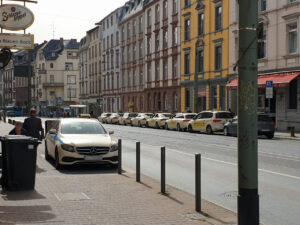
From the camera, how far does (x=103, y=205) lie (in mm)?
7918

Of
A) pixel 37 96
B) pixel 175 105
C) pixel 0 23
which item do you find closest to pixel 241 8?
pixel 0 23

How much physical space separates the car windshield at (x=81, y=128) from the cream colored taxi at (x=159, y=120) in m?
27.3

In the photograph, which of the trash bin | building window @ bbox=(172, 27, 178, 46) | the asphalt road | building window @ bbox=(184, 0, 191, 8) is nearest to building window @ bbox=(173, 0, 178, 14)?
building window @ bbox=(172, 27, 178, 46)

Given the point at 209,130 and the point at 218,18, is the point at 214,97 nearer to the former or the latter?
the point at 218,18

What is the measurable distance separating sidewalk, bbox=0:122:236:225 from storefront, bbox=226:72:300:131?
22.9m

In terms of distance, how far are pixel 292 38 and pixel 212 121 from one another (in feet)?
25.3

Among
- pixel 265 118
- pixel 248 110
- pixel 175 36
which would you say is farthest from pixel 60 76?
pixel 248 110

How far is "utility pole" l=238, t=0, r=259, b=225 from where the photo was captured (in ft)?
17.6

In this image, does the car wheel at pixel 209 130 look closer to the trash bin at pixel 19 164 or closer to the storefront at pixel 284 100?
the storefront at pixel 284 100

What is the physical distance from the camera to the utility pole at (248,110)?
17.6 ft

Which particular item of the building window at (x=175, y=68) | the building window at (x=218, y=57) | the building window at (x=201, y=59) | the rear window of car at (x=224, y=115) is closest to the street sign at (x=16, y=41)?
the rear window of car at (x=224, y=115)

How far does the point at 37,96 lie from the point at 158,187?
115m

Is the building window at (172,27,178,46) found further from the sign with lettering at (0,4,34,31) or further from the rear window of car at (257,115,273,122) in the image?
the sign with lettering at (0,4,34,31)

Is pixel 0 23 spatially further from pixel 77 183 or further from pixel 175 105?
pixel 175 105
